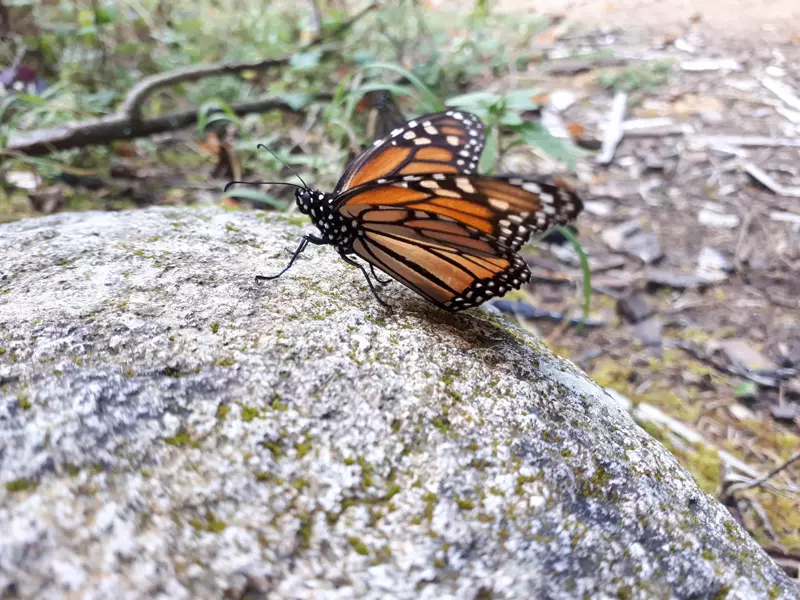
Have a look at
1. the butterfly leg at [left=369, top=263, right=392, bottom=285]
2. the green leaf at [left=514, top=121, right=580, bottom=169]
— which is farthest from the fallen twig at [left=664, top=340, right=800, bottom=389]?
the butterfly leg at [left=369, top=263, right=392, bottom=285]

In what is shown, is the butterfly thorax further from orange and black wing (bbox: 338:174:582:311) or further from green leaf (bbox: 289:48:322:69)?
green leaf (bbox: 289:48:322:69)

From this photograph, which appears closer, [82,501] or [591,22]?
[82,501]

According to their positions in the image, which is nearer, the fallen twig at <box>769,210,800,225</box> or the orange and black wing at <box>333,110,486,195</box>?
the orange and black wing at <box>333,110,486,195</box>

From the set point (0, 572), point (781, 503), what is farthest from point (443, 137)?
point (781, 503)

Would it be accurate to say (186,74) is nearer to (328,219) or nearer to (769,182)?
(328,219)

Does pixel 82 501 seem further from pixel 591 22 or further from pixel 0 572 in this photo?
pixel 591 22

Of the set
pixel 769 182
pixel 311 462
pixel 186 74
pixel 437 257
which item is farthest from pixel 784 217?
pixel 186 74

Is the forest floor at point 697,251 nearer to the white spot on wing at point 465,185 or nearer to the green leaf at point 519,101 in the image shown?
the green leaf at point 519,101
